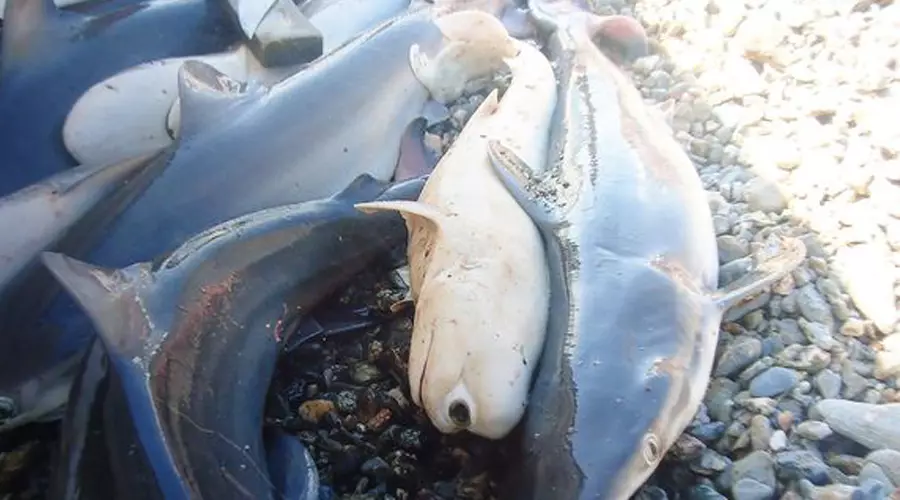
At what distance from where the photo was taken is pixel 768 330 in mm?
2918

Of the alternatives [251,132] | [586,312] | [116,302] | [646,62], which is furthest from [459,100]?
[116,302]

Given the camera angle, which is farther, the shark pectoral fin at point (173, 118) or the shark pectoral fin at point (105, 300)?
the shark pectoral fin at point (173, 118)

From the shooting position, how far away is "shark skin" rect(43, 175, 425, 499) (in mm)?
2201

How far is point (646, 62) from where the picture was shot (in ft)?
13.3

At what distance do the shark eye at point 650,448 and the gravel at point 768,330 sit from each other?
266 mm

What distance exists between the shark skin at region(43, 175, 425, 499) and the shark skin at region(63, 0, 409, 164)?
2.78 feet

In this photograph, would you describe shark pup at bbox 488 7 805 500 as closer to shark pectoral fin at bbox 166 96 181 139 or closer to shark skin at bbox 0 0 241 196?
shark pectoral fin at bbox 166 96 181 139

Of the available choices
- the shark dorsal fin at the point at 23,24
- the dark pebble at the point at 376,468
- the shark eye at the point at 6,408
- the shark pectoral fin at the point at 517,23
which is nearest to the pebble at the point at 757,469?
the dark pebble at the point at 376,468

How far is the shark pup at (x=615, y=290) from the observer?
224cm

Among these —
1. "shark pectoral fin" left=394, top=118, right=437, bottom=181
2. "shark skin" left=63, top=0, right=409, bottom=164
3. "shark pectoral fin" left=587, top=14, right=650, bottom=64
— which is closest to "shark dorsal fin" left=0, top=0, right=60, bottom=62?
"shark skin" left=63, top=0, right=409, bottom=164

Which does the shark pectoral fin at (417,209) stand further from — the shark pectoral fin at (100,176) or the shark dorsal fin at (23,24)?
the shark dorsal fin at (23,24)

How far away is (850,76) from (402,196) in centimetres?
177

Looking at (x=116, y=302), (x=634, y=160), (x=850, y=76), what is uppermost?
(x=116, y=302)

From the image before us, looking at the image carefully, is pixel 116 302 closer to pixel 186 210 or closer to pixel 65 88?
pixel 186 210
